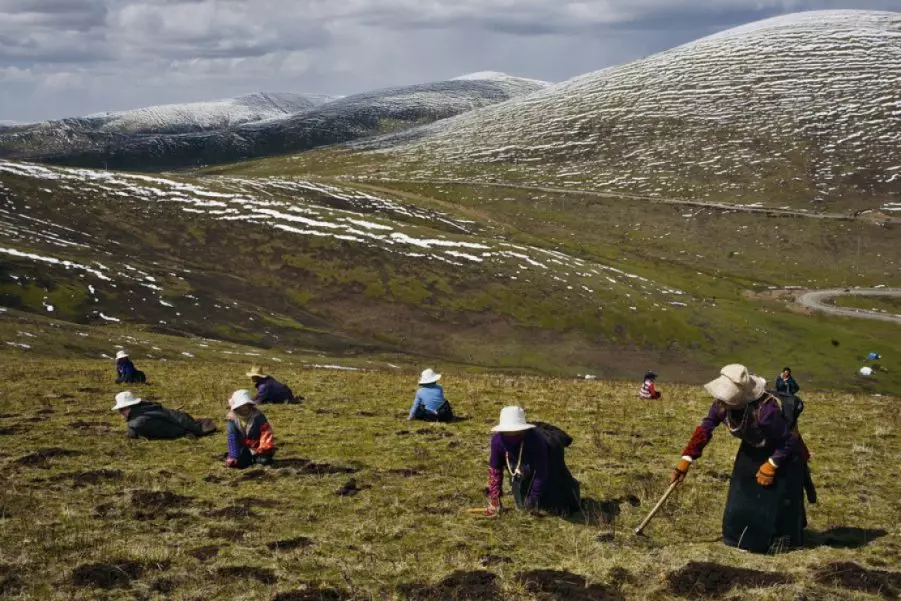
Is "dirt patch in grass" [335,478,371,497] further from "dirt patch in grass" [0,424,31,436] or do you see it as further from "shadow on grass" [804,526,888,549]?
"dirt patch in grass" [0,424,31,436]

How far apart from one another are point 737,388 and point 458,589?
18.9ft

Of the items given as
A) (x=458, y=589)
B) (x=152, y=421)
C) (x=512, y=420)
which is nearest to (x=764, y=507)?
(x=512, y=420)

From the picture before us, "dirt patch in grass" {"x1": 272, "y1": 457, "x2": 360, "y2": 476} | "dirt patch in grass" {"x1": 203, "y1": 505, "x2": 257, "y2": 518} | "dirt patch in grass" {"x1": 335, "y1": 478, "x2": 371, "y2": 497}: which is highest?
"dirt patch in grass" {"x1": 203, "y1": 505, "x2": 257, "y2": 518}

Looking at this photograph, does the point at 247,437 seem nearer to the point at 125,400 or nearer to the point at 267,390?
the point at 125,400

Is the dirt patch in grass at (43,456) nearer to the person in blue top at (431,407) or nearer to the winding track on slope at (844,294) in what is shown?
the person in blue top at (431,407)

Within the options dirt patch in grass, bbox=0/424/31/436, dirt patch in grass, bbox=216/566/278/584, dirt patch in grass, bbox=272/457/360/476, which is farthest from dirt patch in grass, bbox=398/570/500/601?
dirt patch in grass, bbox=0/424/31/436

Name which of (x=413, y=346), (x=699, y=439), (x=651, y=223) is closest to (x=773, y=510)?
(x=699, y=439)

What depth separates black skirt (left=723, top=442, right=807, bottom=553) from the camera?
13383 mm

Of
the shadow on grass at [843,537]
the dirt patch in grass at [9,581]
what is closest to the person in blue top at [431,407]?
the shadow on grass at [843,537]

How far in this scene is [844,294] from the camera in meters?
134

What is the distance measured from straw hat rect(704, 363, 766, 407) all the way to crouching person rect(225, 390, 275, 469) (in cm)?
1116

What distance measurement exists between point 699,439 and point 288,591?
301 inches

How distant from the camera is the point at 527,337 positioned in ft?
331

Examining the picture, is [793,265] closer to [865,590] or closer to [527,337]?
[527,337]
